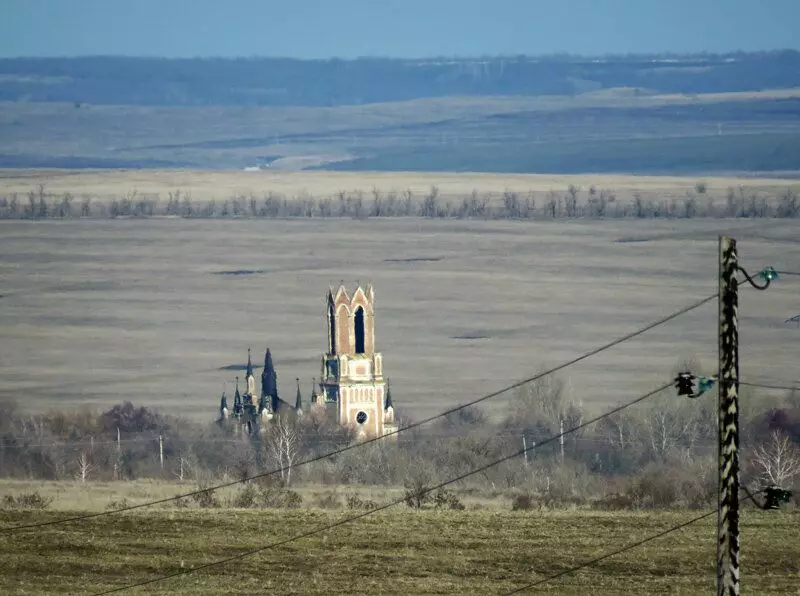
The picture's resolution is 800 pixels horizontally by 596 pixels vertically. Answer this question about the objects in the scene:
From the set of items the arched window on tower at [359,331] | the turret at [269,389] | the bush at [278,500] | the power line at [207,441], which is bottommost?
the power line at [207,441]

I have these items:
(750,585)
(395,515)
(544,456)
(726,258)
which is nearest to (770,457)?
(544,456)

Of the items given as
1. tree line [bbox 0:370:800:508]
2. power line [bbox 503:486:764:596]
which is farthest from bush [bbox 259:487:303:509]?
tree line [bbox 0:370:800:508]

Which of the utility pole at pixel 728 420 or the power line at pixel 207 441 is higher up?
the utility pole at pixel 728 420

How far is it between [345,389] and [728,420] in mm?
98901

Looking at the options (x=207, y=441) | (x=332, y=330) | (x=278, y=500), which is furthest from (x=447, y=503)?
(x=332, y=330)

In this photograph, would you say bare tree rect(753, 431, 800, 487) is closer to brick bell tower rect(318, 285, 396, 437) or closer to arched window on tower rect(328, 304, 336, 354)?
brick bell tower rect(318, 285, 396, 437)

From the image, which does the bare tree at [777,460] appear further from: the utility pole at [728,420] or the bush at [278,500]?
the utility pole at [728,420]

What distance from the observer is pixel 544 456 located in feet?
344

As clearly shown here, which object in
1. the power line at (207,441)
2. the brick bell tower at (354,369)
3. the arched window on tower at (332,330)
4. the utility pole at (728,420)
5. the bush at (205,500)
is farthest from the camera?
the arched window on tower at (332,330)

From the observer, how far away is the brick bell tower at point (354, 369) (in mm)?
119750

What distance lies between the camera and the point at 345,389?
4830 inches

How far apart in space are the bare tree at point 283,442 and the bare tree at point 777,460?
20.1 m

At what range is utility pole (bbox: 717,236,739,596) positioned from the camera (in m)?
23.9

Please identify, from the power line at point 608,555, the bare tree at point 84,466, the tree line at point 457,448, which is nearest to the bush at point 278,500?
the power line at point 608,555
